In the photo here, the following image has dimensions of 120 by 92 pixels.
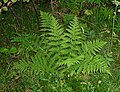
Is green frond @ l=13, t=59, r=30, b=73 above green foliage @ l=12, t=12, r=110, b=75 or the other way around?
the other way around

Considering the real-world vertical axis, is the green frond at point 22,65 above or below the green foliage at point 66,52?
below

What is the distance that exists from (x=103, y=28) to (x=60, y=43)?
3.72ft

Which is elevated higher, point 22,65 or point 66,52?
point 66,52

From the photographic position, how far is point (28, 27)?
4887mm

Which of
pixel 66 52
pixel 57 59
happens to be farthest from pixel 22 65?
pixel 66 52

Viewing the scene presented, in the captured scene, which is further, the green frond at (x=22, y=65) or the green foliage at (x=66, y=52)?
the green frond at (x=22, y=65)

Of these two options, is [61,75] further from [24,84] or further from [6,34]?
[6,34]

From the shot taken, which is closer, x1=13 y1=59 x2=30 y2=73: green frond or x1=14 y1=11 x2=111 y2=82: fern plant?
x1=14 y1=11 x2=111 y2=82: fern plant

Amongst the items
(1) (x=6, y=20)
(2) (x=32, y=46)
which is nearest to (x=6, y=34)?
(1) (x=6, y=20)

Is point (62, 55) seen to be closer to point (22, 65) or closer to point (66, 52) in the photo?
point (66, 52)

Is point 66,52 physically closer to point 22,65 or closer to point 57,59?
point 57,59

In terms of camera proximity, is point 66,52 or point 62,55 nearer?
point 66,52

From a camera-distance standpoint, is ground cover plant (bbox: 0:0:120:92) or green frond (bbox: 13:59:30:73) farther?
green frond (bbox: 13:59:30:73)

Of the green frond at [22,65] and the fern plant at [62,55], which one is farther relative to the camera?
the green frond at [22,65]
